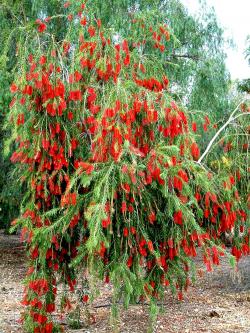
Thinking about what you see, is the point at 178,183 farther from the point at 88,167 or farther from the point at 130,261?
the point at 130,261

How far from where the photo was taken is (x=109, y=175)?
3807mm

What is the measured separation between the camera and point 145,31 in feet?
19.1

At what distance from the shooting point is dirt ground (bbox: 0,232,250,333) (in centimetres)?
621

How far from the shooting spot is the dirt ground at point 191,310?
6.21 metres

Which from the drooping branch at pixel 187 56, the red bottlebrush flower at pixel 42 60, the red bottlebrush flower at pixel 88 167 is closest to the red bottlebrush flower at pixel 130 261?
the red bottlebrush flower at pixel 88 167

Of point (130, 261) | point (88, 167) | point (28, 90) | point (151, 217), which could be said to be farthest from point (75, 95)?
point (130, 261)

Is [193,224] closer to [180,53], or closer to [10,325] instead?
[10,325]

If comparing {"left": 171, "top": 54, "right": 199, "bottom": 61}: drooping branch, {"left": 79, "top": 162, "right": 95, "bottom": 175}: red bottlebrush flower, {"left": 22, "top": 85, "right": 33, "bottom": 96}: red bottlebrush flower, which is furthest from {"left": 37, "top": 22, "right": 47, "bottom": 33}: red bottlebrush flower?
{"left": 171, "top": 54, "right": 199, "bottom": 61}: drooping branch

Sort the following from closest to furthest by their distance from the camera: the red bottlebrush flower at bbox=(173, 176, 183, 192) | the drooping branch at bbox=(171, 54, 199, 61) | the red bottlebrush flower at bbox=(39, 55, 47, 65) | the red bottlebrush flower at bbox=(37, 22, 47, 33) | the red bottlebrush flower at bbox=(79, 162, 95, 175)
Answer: the red bottlebrush flower at bbox=(79, 162, 95, 175)
the red bottlebrush flower at bbox=(173, 176, 183, 192)
the red bottlebrush flower at bbox=(39, 55, 47, 65)
the red bottlebrush flower at bbox=(37, 22, 47, 33)
the drooping branch at bbox=(171, 54, 199, 61)

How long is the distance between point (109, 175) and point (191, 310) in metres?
4.04

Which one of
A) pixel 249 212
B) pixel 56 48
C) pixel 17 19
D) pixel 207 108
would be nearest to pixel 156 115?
pixel 56 48

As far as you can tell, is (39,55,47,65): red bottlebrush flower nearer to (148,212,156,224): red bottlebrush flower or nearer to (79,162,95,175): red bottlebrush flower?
(79,162,95,175): red bottlebrush flower

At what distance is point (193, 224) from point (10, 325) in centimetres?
325

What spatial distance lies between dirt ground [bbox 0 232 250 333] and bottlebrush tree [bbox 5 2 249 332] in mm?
1066
